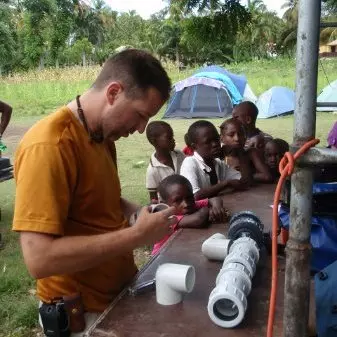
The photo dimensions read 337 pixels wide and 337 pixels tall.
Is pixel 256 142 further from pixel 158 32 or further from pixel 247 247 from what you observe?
pixel 158 32

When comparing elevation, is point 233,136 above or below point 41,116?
above

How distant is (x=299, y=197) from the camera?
1138 mm

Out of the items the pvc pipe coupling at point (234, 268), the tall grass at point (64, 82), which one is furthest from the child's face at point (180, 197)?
the tall grass at point (64, 82)

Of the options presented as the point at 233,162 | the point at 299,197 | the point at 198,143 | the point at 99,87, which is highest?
the point at 99,87

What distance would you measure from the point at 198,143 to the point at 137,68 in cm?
198

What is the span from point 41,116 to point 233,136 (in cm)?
1225

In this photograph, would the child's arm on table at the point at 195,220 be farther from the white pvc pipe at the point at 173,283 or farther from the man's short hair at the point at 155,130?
the man's short hair at the point at 155,130

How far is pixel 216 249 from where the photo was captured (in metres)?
2.01

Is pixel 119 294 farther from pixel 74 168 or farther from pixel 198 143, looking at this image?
pixel 198 143

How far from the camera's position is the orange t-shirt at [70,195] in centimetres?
137

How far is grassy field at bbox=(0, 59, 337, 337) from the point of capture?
136 inches

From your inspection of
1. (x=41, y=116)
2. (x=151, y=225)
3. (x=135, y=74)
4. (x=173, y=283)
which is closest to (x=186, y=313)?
(x=173, y=283)

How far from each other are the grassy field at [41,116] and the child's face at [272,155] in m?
0.87

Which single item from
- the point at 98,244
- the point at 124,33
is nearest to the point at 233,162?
the point at 98,244
